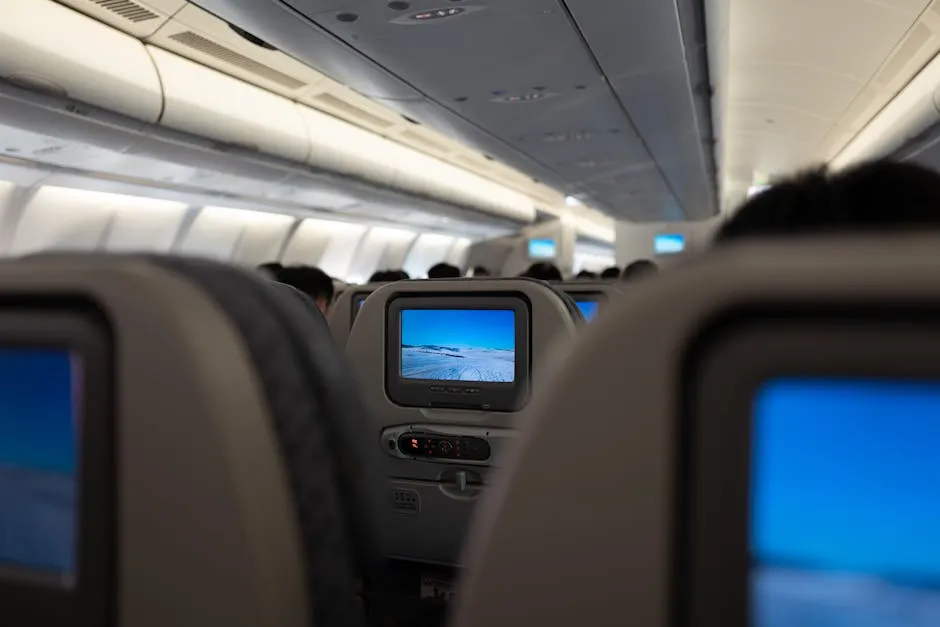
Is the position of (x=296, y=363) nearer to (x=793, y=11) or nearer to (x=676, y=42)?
(x=676, y=42)

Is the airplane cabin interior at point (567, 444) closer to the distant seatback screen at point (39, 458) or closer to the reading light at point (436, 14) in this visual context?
the distant seatback screen at point (39, 458)

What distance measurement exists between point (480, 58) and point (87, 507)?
4539mm

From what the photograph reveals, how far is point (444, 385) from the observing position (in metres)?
3.57

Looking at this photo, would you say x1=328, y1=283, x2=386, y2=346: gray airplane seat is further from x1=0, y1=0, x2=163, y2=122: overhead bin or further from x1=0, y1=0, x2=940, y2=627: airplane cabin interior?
x1=0, y1=0, x2=940, y2=627: airplane cabin interior

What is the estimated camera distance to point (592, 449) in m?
0.70

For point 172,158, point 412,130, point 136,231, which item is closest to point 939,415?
point 172,158

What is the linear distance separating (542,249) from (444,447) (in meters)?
18.5

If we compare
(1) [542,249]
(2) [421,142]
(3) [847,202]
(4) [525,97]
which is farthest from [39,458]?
(1) [542,249]

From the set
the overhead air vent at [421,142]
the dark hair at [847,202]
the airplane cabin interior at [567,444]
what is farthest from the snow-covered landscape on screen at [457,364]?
the overhead air vent at [421,142]

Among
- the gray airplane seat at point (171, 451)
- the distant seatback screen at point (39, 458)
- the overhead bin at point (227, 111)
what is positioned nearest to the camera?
the gray airplane seat at point (171, 451)

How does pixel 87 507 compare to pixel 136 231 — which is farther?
pixel 136 231

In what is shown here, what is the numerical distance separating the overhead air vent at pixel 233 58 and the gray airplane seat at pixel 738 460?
6.23 meters

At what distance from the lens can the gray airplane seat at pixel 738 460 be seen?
2.13 feet

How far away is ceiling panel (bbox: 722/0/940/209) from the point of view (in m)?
6.98
